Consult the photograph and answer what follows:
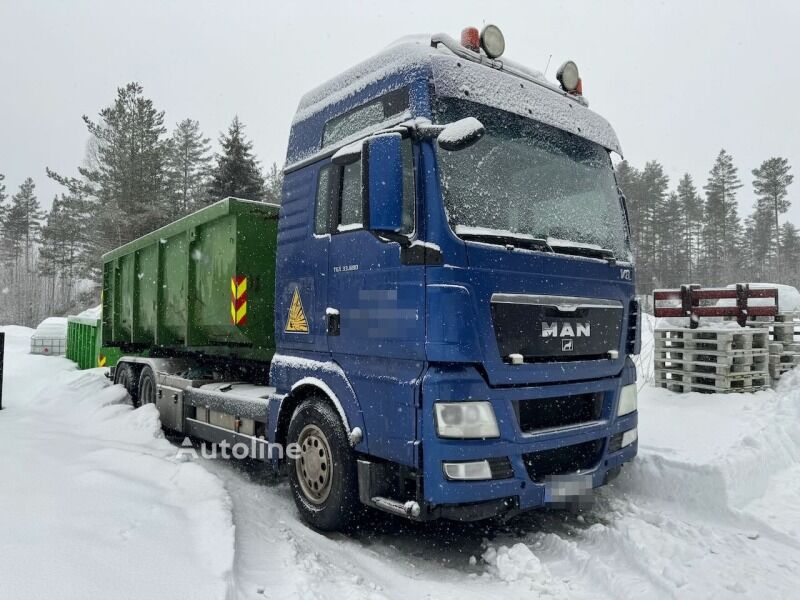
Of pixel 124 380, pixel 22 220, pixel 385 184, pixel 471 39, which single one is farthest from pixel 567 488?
pixel 22 220

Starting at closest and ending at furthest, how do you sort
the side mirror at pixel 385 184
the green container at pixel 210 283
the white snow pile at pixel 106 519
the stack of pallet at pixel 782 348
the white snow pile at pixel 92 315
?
1. the white snow pile at pixel 106 519
2. the side mirror at pixel 385 184
3. the green container at pixel 210 283
4. the stack of pallet at pixel 782 348
5. the white snow pile at pixel 92 315

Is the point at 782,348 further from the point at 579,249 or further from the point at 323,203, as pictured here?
the point at 323,203

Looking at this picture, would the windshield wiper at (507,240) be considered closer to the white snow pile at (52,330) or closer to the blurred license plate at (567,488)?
the blurred license plate at (567,488)

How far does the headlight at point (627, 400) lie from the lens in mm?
4116

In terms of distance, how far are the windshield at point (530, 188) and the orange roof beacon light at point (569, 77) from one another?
1.99 ft

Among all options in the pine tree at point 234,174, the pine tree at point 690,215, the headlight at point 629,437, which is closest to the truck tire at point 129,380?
the headlight at point 629,437

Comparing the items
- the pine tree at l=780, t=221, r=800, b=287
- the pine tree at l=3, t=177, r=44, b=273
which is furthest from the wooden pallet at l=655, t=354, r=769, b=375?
the pine tree at l=3, t=177, r=44, b=273

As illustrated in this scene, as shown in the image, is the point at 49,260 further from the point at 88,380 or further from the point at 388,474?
the point at 388,474

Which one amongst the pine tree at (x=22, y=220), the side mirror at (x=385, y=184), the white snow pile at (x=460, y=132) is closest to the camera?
the white snow pile at (x=460, y=132)

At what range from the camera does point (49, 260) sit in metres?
48.0

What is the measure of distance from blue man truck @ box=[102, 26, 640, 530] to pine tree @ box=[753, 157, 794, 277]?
A: 153ft

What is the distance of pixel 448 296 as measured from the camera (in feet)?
10.4

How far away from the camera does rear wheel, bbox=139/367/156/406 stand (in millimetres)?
7281

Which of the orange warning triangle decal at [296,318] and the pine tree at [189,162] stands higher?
the pine tree at [189,162]
